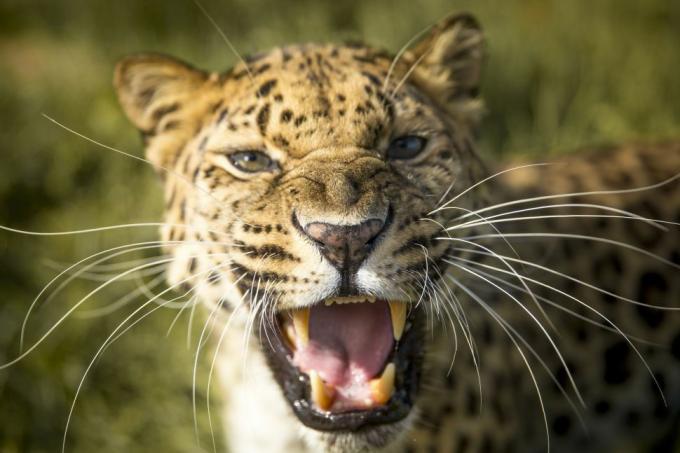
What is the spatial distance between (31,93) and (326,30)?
116 inches

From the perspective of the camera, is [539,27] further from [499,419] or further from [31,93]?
[499,419]

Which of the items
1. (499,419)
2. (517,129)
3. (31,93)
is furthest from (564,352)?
(31,93)

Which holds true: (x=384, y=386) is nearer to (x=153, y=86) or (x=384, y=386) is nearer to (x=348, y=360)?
(x=348, y=360)

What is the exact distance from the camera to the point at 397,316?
3229 mm

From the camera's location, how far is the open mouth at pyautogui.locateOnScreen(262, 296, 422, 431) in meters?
3.16

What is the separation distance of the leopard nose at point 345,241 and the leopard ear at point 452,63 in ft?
3.70

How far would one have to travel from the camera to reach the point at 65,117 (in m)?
8.26

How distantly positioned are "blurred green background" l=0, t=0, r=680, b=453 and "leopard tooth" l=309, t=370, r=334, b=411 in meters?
1.33

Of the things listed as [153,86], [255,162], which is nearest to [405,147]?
[255,162]

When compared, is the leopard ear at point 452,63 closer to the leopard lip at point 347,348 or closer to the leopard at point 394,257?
the leopard at point 394,257

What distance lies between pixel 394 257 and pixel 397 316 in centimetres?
34

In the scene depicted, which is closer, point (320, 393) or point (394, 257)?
point (394, 257)

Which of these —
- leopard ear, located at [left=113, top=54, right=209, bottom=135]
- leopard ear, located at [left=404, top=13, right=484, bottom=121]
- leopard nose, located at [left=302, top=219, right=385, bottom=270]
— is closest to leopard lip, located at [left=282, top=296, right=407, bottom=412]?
leopard nose, located at [left=302, top=219, right=385, bottom=270]

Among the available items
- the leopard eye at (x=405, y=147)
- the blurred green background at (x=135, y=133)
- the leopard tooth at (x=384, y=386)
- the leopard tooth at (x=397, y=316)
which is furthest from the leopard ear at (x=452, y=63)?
the blurred green background at (x=135, y=133)
